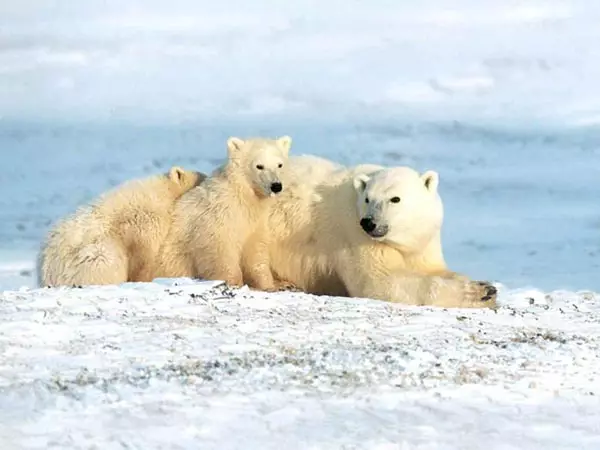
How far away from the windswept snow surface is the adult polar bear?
37 cm

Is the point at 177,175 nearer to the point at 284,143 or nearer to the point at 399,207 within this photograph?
the point at 284,143

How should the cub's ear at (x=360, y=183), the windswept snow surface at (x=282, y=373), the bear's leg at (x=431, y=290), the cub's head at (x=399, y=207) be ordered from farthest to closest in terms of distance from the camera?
the cub's ear at (x=360, y=183)
the cub's head at (x=399, y=207)
the bear's leg at (x=431, y=290)
the windswept snow surface at (x=282, y=373)

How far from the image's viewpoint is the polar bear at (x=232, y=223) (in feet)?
27.4

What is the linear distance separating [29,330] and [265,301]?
166 centimetres

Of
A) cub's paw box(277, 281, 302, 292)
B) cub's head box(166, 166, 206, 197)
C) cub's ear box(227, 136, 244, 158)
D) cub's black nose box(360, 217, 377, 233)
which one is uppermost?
cub's ear box(227, 136, 244, 158)

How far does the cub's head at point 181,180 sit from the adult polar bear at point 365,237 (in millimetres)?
800

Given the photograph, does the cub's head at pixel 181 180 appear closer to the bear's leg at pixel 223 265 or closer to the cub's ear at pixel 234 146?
the cub's ear at pixel 234 146

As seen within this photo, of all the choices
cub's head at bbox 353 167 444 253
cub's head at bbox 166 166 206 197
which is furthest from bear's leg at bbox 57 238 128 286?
cub's head at bbox 353 167 444 253

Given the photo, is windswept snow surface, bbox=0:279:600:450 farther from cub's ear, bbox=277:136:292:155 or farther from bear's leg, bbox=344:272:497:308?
cub's ear, bbox=277:136:292:155

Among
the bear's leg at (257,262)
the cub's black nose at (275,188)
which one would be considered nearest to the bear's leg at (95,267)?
the bear's leg at (257,262)

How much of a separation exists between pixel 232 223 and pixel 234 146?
2.22 feet

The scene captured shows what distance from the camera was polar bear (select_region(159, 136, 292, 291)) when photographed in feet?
27.4

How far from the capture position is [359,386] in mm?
5020

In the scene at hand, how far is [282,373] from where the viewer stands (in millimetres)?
5215
